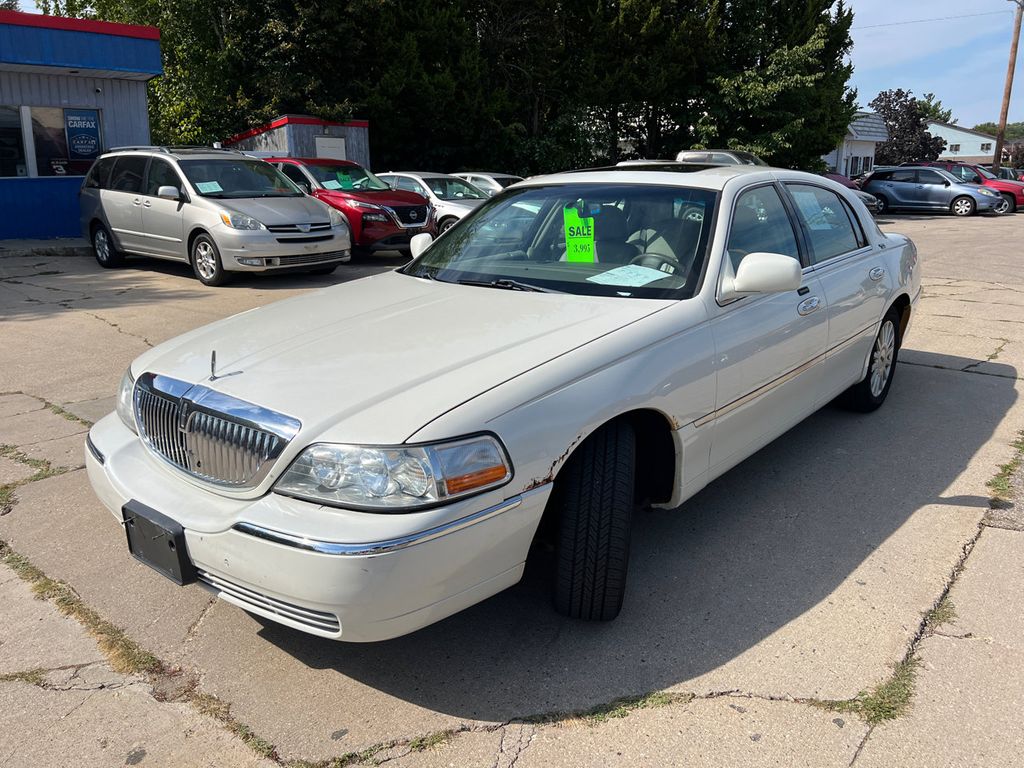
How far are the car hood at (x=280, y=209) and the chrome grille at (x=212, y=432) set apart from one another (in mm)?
7802

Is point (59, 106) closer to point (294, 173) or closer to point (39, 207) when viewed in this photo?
point (39, 207)

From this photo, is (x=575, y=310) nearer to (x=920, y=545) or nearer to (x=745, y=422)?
(x=745, y=422)

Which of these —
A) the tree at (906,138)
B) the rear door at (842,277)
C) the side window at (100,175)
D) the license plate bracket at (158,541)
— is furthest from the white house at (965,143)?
the license plate bracket at (158,541)

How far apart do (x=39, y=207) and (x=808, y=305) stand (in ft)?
48.2

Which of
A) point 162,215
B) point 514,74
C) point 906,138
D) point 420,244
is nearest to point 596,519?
point 420,244

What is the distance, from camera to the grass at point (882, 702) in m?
2.60

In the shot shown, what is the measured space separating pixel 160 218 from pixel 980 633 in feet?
34.9

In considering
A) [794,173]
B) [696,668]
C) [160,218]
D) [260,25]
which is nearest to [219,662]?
[696,668]

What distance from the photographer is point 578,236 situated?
3.96 metres

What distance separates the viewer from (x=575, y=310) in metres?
3.31

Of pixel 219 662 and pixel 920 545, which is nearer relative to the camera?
pixel 219 662

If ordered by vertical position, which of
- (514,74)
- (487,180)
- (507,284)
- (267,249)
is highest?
(514,74)

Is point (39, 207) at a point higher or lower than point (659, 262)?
lower

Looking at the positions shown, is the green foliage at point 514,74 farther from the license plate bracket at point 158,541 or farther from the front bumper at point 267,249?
the license plate bracket at point 158,541
